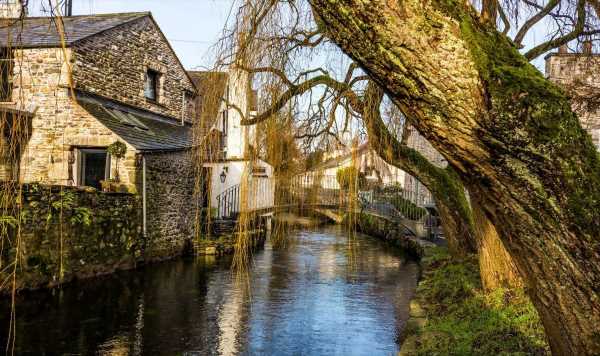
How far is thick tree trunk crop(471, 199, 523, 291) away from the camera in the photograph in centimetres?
653

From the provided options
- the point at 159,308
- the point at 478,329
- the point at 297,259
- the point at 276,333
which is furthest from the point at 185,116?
the point at 478,329

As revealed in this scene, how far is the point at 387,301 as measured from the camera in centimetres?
1031

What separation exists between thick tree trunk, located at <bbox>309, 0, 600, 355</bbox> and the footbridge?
347cm

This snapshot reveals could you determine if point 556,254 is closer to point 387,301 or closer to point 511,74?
point 511,74

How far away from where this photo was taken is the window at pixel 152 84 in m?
17.7

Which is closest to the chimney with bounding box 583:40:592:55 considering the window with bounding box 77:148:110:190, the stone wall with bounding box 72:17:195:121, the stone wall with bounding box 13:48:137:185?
the stone wall with bounding box 13:48:137:185

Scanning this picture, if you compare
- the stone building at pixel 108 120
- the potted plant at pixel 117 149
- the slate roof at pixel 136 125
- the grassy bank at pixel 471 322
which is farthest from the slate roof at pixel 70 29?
the grassy bank at pixel 471 322

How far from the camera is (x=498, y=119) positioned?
174cm

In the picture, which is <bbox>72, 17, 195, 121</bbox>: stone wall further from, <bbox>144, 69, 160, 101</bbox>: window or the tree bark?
the tree bark

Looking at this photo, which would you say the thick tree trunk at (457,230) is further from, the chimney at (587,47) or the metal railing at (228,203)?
the metal railing at (228,203)

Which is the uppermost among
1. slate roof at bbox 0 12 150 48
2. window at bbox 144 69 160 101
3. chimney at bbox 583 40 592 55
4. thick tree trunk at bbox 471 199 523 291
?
slate roof at bbox 0 12 150 48

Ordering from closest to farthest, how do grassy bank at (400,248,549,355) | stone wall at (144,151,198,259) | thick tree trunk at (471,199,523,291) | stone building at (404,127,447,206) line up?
grassy bank at (400,248,549,355) < thick tree trunk at (471,199,523,291) < stone wall at (144,151,198,259) < stone building at (404,127,447,206)

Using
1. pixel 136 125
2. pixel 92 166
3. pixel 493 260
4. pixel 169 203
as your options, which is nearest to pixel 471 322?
pixel 493 260

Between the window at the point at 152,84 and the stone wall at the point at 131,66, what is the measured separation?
151mm
